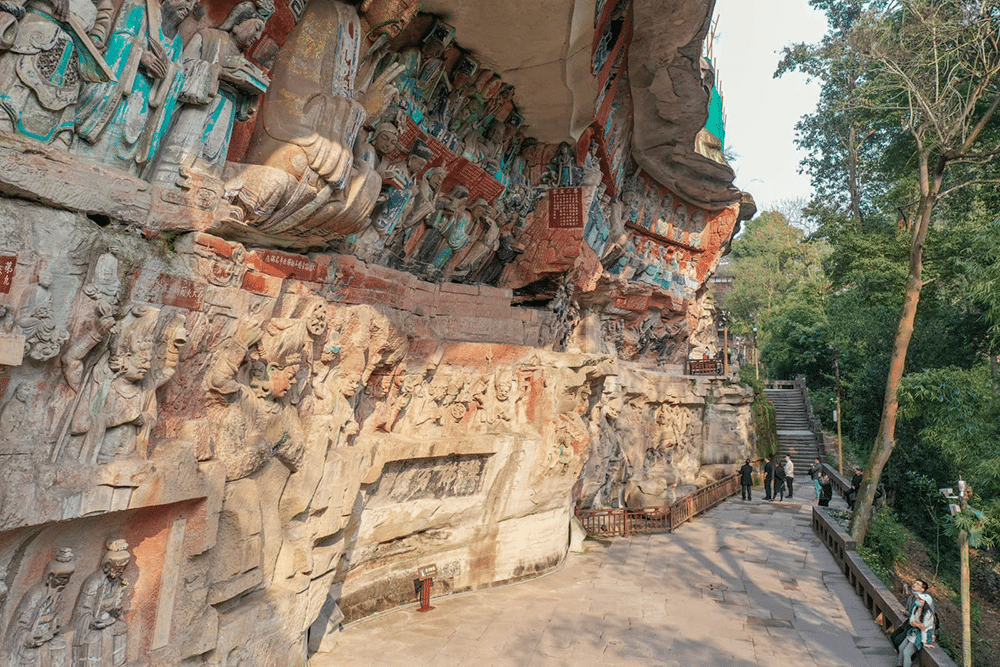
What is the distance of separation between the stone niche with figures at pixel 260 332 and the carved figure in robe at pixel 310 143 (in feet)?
0.09

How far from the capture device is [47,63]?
161 inches

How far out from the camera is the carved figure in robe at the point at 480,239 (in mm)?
11016

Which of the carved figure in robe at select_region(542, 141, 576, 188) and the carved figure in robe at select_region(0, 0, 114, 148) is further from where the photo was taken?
the carved figure in robe at select_region(542, 141, 576, 188)

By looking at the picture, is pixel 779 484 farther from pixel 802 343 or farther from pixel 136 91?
pixel 136 91

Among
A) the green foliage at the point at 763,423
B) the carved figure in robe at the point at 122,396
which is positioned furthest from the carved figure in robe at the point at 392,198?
the green foliage at the point at 763,423

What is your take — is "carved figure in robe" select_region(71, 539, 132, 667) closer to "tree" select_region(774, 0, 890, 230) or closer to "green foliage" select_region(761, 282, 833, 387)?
"tree" select_region(774, 0, 890, 230)

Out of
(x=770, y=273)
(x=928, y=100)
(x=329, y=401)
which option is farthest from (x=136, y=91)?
(x=770, y=273)

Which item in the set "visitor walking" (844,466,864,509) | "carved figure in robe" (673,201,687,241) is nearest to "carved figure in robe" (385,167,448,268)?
"visitor walking" (844,466,864,509)

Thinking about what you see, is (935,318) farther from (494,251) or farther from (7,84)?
(7,84)

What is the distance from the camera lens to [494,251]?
12.2m

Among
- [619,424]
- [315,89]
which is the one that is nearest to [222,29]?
[315,89]

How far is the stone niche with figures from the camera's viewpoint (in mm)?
4227

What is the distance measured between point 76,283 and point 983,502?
14.6 m

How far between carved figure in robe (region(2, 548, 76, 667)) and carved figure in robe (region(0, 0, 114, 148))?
112 inches
